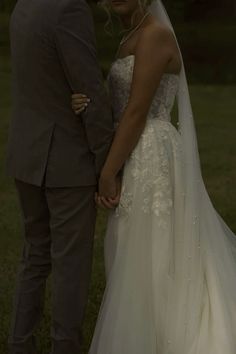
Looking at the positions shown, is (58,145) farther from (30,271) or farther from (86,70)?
(30,271)

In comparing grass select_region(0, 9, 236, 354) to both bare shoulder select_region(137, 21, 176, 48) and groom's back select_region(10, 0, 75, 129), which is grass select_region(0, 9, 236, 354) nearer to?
groom's back select_region(10, 0, 75, 129)

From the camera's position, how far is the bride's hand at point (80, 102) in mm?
3541

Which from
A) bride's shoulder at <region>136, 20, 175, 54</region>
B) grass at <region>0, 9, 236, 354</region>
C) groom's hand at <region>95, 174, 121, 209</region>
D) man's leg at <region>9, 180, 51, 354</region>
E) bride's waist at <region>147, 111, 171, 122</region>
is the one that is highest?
bride's shoulder at <region>136, 20, 175, 54</region>

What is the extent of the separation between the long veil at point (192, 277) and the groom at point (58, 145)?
1.31ft

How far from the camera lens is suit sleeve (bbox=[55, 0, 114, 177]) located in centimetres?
345

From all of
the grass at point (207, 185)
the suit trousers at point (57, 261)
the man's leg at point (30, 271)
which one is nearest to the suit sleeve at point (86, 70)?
the suit trousers at point (57, 261)

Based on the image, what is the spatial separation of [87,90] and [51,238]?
691 millimetres

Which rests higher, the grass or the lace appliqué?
the lace appliqué

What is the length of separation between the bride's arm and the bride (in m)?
0.02

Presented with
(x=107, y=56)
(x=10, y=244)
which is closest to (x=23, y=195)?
(x=10, y=244)

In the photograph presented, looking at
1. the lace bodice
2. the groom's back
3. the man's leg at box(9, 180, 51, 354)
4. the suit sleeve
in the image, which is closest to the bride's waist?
the lace bodice

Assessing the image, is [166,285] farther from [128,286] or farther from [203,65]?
[203,65]

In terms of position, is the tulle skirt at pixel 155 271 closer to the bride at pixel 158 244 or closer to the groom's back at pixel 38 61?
the bride at pixel 158 244

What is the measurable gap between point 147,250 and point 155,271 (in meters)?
0.10
